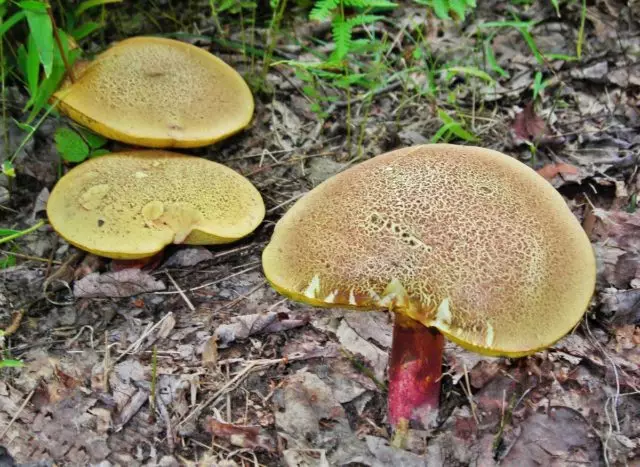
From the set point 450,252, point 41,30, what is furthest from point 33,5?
point 450,252

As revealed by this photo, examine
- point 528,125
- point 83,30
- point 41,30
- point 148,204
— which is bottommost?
point 528,125

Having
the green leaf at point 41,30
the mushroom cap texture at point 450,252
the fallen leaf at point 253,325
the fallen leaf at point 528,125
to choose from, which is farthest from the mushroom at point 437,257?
the green leaf at point 41,30

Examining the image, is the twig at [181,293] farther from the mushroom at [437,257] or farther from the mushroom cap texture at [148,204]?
the mushroom at [437,257]

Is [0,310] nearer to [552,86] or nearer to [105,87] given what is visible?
[105,87]

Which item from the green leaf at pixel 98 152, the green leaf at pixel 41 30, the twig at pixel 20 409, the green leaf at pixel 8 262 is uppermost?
the green leaf at pixel 41 30

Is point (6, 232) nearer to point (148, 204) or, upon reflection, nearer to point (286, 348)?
point (148, 204)

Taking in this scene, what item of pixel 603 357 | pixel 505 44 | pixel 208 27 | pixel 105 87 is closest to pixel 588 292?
pixel 603 357
